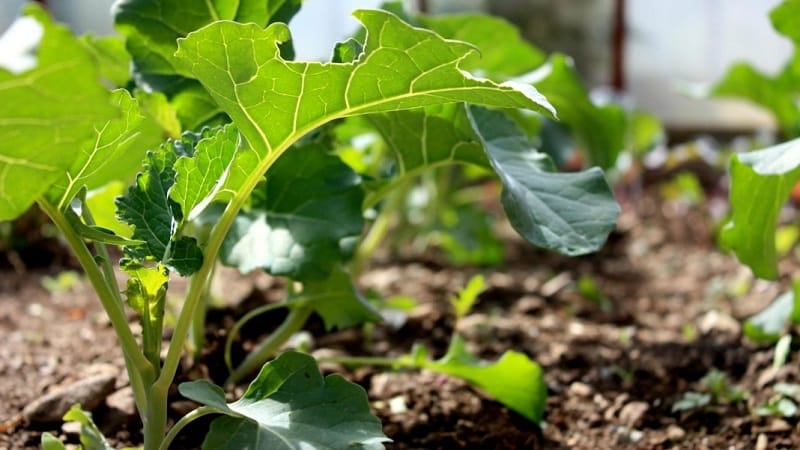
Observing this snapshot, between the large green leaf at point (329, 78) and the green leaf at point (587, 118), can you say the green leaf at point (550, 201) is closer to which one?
the large green leaf at point (329, 78)

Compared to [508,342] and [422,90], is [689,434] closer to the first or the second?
[508,342]

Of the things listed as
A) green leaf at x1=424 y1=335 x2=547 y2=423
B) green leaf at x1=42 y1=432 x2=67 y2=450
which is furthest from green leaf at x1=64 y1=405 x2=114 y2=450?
green leaf at x1=424 y1=335 x2=547 y2=423

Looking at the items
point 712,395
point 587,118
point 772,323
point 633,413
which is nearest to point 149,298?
point 633,413

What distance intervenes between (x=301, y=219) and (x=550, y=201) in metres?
0.33

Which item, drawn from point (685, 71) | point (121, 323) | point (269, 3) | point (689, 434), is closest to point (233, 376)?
point (121, 323)

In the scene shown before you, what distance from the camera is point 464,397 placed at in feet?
4.48

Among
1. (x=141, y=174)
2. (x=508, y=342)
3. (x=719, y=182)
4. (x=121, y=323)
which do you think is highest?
(x=141, y=174)

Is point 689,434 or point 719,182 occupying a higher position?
point 689,434

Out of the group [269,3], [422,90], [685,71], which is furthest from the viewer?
[685,71]

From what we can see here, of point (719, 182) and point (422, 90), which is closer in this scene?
point (422, 90)

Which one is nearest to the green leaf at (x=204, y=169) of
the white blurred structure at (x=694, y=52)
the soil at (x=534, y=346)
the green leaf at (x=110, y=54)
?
the soil at (x=534, y=346)

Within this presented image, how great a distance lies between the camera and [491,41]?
5.83ft

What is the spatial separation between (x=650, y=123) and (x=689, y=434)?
6.25 ft

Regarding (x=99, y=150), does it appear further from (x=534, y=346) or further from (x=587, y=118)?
(x=587, y=118)
